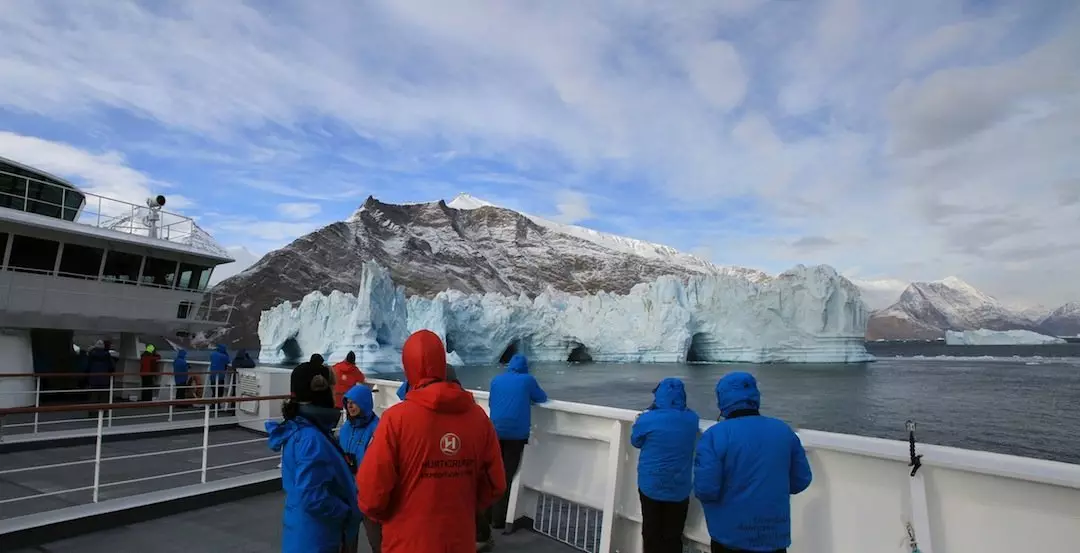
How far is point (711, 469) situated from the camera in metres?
2.31

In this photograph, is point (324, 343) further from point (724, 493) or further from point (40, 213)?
point (724, 493)

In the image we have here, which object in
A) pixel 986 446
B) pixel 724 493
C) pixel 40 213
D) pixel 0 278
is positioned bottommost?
pixel 986 446

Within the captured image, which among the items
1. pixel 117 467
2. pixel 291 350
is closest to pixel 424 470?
pixel 117 467

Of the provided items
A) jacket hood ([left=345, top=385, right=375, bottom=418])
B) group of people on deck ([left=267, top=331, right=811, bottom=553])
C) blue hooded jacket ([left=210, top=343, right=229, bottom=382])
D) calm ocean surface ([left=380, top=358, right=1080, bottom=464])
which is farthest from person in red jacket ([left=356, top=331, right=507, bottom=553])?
calm ocean surface ([left=380, top=358, right=1080, bottom=464])

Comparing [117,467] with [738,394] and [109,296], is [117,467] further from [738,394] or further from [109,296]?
[109,296]

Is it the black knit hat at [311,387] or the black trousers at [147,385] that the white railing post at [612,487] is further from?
the black trousers at [147,385]

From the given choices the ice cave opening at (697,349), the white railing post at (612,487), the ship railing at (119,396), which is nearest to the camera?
the white railing post at (612,487)

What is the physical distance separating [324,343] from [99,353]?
105 ft

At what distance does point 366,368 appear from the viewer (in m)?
34.8

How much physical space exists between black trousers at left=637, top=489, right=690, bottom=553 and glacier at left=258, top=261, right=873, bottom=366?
33227 mm

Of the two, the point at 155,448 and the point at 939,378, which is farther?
the point at 939,378

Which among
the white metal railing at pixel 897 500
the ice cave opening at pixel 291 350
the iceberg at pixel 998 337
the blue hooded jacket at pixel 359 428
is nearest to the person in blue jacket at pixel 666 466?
the white metal railing at pixel 897 500

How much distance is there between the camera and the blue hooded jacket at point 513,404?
3857 millimetres

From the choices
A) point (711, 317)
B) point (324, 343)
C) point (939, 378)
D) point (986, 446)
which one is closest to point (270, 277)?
point (324, 343)
